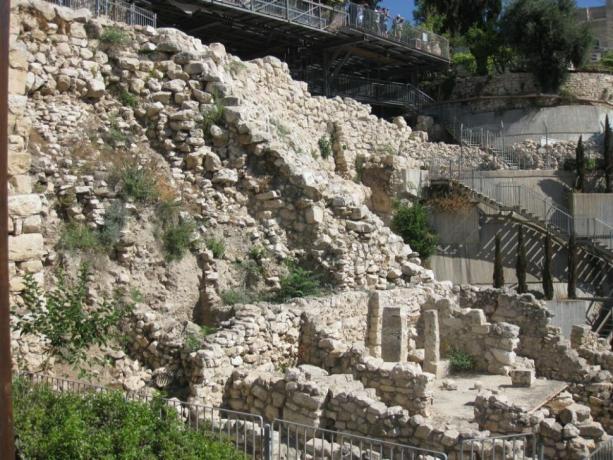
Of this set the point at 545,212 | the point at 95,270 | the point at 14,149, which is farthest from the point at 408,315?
the point at 545,212

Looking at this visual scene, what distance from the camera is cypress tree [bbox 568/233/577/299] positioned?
930 inches

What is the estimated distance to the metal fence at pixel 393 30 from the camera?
27702 millimetres

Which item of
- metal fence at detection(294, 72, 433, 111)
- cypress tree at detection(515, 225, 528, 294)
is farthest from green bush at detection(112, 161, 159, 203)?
metal fence at detection(294, 72, 433, 111)

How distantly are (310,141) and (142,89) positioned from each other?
22.9 feet

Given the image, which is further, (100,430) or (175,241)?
(175,241)

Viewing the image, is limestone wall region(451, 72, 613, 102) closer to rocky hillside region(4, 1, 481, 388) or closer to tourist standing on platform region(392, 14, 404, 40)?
tourist standing on platform region(392, 14, 404, 40)

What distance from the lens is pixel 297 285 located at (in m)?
13.7

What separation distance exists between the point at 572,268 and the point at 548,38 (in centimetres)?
1275

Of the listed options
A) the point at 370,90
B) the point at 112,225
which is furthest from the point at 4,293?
the point at 370,90

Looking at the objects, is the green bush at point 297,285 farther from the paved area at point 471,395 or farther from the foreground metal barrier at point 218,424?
the foreground metal barrier at point 218,424

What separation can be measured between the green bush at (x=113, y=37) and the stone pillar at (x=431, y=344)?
8.37 meters

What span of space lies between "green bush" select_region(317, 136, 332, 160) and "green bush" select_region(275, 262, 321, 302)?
7493mm

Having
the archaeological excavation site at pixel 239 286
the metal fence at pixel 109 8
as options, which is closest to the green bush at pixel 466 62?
the archaeological excavation site at pixel 239 286

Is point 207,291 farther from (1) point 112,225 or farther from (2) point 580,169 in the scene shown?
(2) point 580,169
